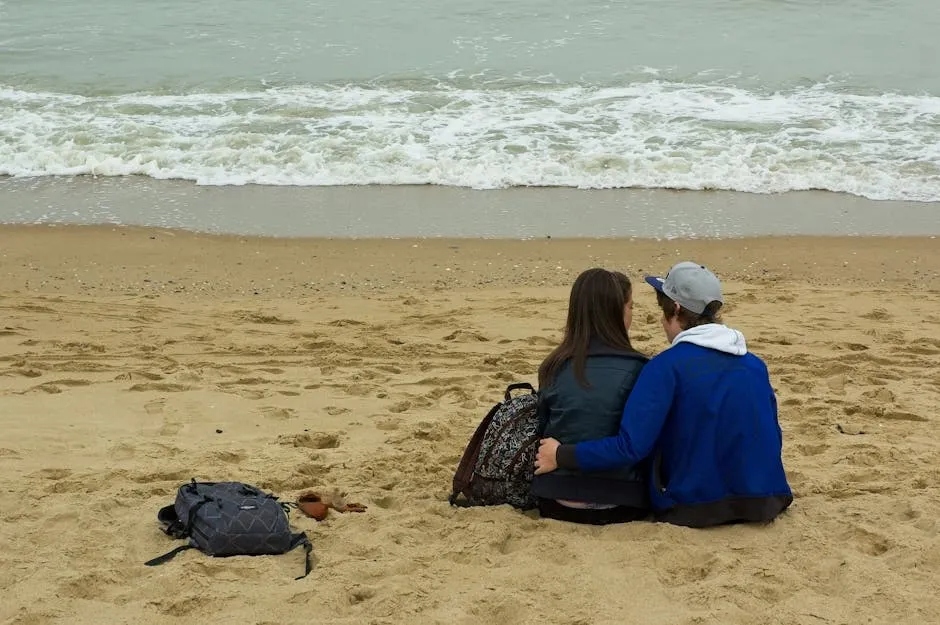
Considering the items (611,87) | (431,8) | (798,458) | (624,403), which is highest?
(431,8)

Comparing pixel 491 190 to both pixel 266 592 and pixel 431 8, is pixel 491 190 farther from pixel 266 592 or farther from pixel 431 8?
pixel 431 8

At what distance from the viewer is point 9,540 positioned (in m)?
4.04

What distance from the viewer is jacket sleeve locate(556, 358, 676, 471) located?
3.89 meters

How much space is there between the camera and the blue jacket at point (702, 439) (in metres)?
3.91

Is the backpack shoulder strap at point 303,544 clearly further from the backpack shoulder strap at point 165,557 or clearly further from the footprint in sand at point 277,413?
the footprint in sand at point 277,413

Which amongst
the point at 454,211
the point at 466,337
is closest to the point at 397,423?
the point at 466,337

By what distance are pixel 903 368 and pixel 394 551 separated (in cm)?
382

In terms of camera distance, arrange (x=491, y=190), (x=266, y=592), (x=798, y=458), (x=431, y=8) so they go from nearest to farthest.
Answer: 1. (x=266, y=592)
2. (x=798, y=458)
3. (x=491, y=190)
4. (x=431, y=8)

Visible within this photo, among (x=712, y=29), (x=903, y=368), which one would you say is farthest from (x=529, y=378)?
(x=712, y=29)

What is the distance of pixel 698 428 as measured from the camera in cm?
396

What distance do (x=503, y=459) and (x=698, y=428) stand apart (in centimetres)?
81

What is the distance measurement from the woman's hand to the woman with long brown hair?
63mm

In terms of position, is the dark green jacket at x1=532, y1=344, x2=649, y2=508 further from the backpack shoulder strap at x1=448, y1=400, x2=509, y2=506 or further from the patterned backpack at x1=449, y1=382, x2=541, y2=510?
the backpack shoulder strap at x1=448, y1=400, x2=509, y2=506

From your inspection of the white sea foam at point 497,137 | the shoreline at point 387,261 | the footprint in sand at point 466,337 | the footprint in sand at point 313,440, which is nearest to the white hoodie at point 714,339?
the footprint in sand at point 313,440
